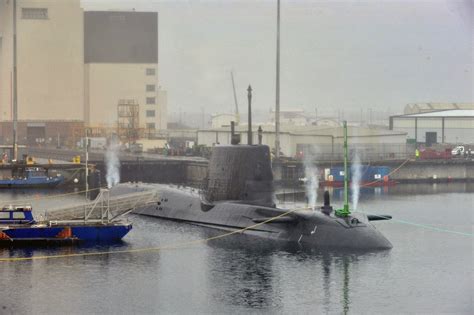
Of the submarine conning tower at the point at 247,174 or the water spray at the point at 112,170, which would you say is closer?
the submarine conning tower at the point at 247,174

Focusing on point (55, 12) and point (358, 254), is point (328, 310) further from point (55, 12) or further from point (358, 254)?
point (55, 12)

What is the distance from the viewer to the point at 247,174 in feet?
154

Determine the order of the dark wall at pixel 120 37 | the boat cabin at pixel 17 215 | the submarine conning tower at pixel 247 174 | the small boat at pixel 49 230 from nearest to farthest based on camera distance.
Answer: the small boat at pixel 49 230, the boat cabin at pixel 17 215, the submarine conning tower at pixel 247 174, the dark wall at pixel 120 37

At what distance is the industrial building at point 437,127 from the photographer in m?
106

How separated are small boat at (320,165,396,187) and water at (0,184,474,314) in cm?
3103

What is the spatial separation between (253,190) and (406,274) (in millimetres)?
12051

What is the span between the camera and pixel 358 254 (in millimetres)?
39594

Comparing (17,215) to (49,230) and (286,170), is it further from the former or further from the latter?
(286,170)

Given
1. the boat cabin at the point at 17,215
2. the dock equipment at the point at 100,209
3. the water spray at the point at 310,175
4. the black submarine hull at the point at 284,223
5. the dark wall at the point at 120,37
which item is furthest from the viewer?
the dark wall at the point at 120,37

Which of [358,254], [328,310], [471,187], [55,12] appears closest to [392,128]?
[471,187]

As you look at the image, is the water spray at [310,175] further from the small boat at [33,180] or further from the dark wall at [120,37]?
the dark wall at [120,37]

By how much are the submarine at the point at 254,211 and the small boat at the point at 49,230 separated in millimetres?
4479

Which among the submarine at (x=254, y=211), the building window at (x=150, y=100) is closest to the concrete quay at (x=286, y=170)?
the submarine at (x=254, y=211)

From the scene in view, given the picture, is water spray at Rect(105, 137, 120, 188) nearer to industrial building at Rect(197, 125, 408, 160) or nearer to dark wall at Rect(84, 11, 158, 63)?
industrial building at Rect(197, 125, 408, 160)
